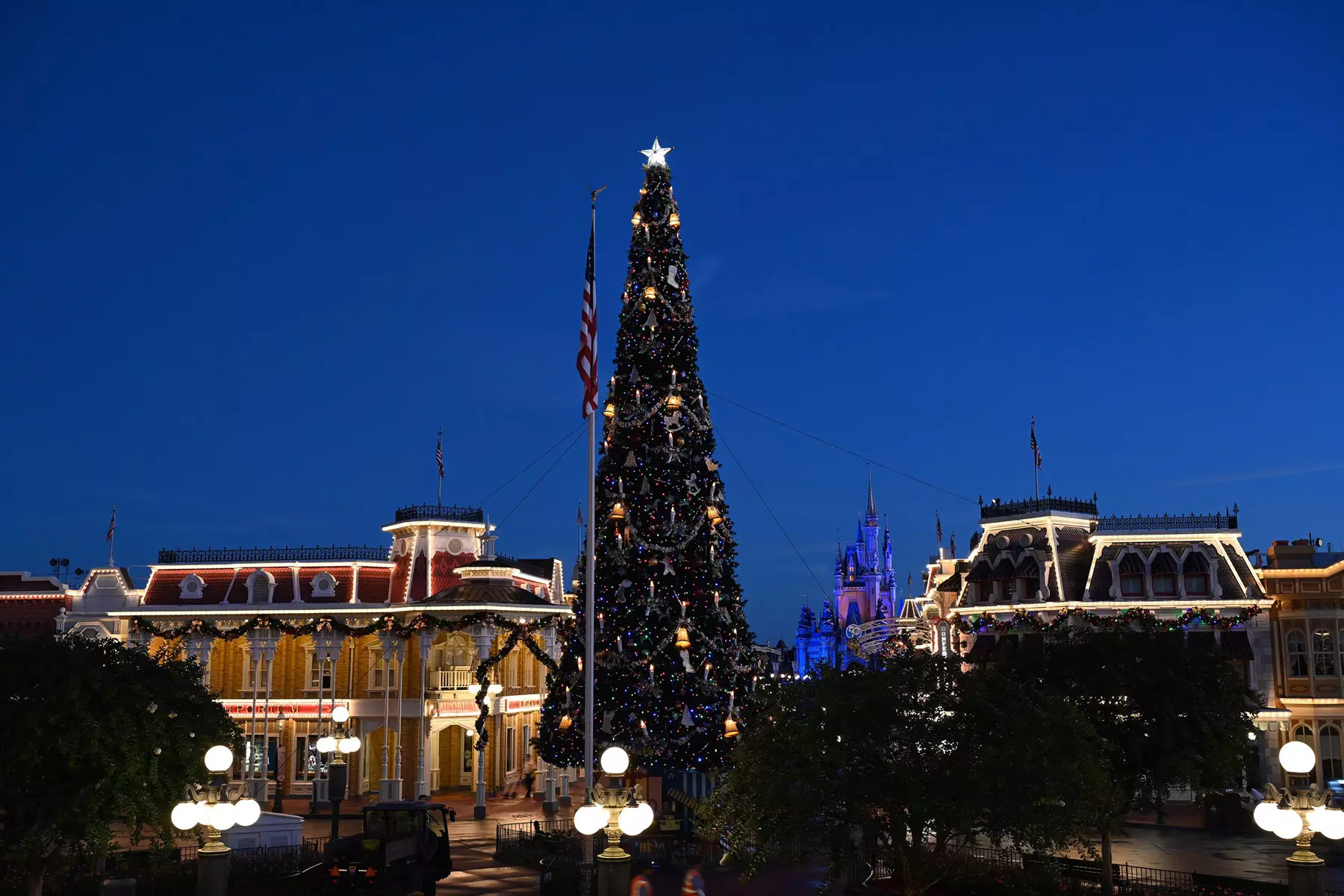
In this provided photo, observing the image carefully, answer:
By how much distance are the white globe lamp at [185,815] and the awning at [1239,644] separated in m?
34.9

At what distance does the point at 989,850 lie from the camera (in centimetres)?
2816

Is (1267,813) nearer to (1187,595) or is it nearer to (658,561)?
(658,561)

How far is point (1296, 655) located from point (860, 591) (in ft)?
453

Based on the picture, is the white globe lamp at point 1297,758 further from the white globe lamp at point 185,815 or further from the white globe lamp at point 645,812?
the white globe lamp at point 185,815

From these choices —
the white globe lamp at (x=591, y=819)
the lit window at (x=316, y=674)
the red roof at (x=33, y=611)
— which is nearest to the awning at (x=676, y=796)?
the white globe lamp at (x=591, y=819)

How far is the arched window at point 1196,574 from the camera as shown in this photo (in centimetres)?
4241

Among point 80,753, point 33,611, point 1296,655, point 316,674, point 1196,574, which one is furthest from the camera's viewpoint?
point 33,611

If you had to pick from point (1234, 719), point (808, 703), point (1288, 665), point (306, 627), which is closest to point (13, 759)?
point (808, 703)

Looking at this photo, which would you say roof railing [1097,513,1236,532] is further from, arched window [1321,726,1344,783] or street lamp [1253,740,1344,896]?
street lamp [1253,740,1344,896]

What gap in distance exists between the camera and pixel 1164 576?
42812 millimetres

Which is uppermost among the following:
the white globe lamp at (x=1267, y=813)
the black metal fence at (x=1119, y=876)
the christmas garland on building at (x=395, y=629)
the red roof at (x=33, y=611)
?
the red roof at (x=33, y=611)

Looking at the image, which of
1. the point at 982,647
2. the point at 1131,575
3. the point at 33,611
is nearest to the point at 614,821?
the point at 982,647

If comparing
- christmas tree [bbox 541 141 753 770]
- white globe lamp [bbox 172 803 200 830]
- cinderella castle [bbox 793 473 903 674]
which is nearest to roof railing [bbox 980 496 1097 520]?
christmas tree [bbox 541 141 753 770]

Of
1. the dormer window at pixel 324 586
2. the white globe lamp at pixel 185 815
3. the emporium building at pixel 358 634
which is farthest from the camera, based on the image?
the dormer window at pixel 324 586
